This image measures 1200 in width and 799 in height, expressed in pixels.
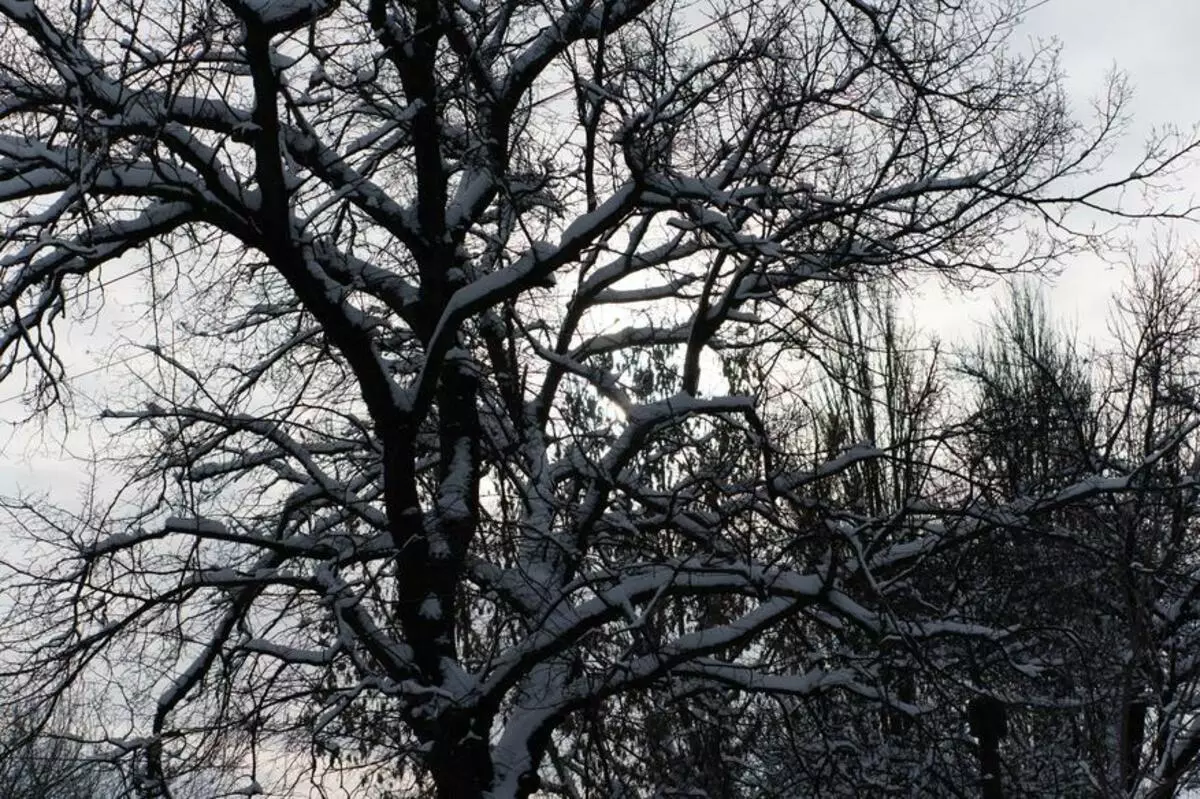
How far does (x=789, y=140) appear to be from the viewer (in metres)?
8.03

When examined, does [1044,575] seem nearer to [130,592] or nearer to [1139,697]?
[1139,697]

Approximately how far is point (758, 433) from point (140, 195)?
3791 millimetres

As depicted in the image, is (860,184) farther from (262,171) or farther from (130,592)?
(130,592)

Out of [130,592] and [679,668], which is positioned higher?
[130,592]

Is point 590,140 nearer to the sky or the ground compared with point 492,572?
nearer to the sky

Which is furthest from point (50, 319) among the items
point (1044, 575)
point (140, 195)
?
point (1044, 575)

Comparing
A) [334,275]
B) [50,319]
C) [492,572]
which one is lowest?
[492,572]

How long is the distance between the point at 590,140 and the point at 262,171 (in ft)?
5.98

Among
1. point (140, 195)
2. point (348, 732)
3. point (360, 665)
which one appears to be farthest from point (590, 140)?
point (348, 732)

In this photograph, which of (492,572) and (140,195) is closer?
A: (140,195)

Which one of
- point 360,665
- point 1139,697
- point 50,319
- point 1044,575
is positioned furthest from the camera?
point 1044,575

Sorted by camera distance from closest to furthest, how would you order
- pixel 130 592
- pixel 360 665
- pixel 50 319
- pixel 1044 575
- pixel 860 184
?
pixel 360 665 → pixel 50 319 → pixel 130 592 → pixel 860 184 → pixel 1044 575

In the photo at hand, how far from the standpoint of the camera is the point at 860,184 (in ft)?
30.3

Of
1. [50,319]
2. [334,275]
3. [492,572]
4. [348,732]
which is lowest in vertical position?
[348,732]
